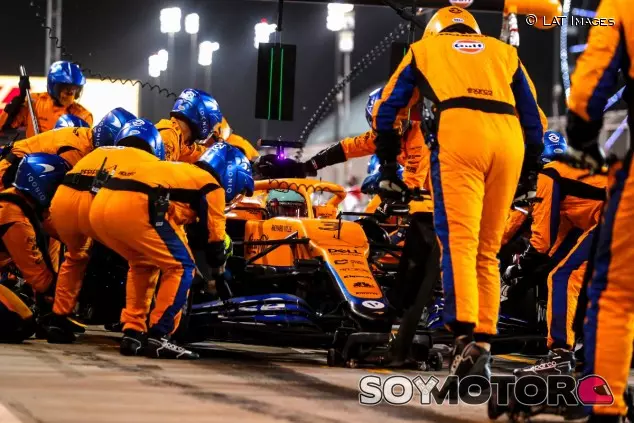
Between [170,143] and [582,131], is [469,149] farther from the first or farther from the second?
[170,143]

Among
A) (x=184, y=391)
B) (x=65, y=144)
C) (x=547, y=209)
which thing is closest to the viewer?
(x=184, y=391)

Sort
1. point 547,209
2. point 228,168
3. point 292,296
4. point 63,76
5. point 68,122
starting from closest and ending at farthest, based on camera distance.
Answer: point 547,209
point 292,296
point 228,168
point 68,122
point 63,76

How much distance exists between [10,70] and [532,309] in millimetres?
19301

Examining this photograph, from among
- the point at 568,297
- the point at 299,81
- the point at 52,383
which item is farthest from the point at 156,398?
the point at 299,81

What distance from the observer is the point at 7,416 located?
4402 millimetres

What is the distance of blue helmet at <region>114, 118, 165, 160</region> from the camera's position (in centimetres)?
862

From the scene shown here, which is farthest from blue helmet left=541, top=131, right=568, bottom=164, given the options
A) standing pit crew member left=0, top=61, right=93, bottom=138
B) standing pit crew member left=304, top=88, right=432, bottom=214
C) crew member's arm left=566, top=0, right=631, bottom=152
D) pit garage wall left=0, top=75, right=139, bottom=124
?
pit garage wall left=0, top=75, right=139, bottom=124

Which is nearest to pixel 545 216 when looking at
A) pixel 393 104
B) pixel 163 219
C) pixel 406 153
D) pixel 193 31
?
pixel 393 104

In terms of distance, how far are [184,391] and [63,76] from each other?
22.8 ft

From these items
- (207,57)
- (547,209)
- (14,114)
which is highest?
(207,57)

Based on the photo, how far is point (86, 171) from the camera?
849 cm

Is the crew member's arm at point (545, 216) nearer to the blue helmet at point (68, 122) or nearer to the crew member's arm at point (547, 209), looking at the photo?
the crew member's arm at point (547, 209)

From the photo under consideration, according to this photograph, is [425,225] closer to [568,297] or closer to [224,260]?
[568,297]

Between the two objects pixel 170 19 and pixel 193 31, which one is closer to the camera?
pixel 170 19
